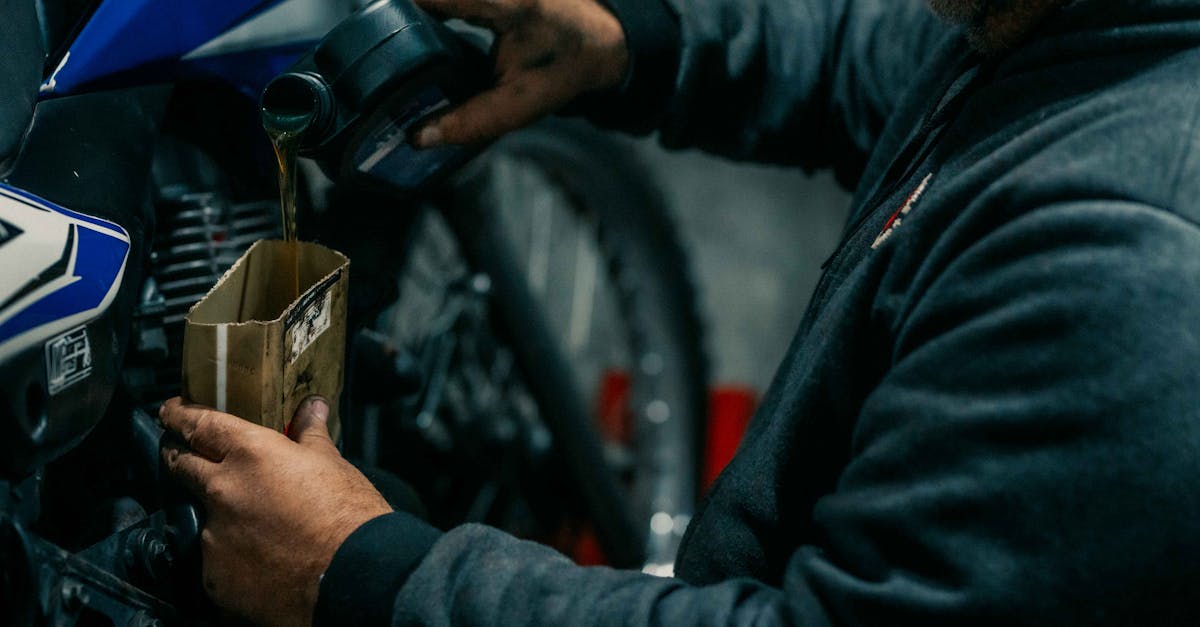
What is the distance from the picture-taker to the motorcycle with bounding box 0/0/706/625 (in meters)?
0.56

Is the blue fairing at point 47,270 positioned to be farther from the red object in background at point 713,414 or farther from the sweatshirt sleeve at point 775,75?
the red object in background at point 713,414

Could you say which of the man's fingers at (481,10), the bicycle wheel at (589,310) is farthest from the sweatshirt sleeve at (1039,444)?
the bicycle wheel at (589,310)

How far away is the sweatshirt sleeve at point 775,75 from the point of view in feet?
3.11

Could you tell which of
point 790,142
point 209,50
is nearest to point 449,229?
point 790,142

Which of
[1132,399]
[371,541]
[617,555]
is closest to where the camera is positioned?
[1132,399]

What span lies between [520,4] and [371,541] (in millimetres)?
388

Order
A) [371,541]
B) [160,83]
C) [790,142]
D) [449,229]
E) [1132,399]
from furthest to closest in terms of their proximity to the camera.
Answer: [449,229] < [790,142] < [160,83] < [371,541] < [1132,399]

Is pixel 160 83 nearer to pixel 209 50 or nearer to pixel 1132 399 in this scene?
pixel 209 50

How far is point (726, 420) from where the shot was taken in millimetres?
1898

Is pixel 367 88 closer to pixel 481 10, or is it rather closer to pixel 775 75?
pixel 481 10

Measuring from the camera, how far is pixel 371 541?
23.8 inches

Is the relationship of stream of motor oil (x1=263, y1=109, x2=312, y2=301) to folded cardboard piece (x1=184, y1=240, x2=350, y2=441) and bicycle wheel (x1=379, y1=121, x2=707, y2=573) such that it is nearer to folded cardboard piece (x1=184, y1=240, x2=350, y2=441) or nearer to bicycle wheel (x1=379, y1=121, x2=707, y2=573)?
folded cardboard piece (x1=184, y1=240, x2=350, y2=441)

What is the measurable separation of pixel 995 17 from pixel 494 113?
333mm

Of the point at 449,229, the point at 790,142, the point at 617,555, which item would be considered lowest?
the point at 617,555
